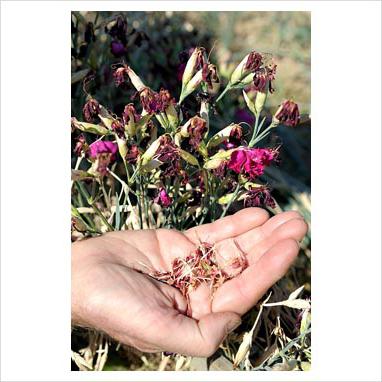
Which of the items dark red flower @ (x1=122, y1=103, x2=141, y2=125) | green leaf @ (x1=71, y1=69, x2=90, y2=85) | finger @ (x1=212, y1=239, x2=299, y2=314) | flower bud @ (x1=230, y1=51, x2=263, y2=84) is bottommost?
finger @ (x1=212, y1=239, x2=299, y2=314)

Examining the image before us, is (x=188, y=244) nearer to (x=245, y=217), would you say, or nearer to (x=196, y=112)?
(x=245, y=217)

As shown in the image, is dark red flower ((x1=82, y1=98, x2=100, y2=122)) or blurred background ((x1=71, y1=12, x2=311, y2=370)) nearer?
dark red flower ((x1=82, y1=98, x2=100, y2=122))

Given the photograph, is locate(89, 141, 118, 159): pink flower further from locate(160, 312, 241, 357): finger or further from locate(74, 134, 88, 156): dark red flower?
locate(160, 312, 241, 357): finger

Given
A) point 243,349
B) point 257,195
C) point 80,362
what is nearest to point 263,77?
point 257,195

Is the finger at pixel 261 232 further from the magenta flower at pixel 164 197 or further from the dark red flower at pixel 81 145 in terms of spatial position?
the dark red flower at pixel 81 145

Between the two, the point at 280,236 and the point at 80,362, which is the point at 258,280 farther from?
the point at 80,362

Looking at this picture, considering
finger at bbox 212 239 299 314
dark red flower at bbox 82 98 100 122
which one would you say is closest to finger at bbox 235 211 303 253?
finger at bbox 212 239 299 314

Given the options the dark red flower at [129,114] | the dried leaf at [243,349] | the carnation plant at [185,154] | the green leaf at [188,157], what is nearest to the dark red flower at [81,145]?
the carnation plant at [185,154]

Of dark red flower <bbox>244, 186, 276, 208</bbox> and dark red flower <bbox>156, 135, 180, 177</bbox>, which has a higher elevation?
dark red flower <bbox>156, 135, 180, 177</bbox>
